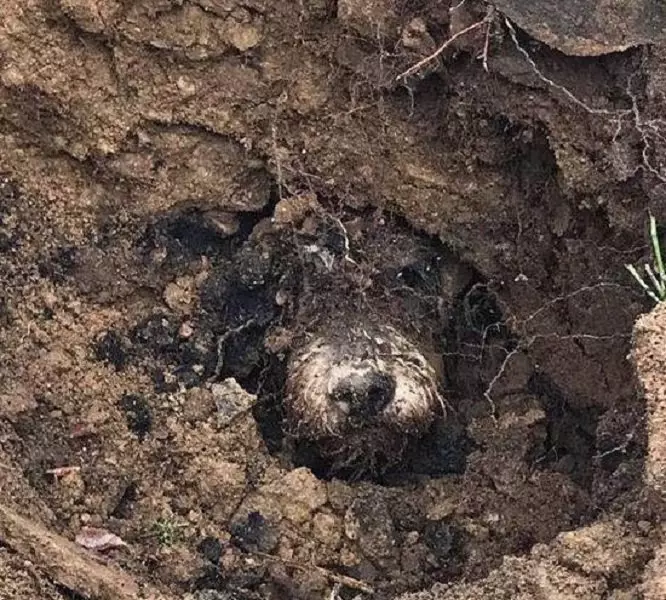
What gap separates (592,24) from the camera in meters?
2.13

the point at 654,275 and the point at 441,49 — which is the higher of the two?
the point at 441,49

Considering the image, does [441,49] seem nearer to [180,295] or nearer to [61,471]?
[180,295]

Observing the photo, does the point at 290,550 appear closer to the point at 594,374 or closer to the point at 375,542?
the point at 375,542

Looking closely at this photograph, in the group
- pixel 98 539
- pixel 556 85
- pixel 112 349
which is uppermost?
pixel 556 85

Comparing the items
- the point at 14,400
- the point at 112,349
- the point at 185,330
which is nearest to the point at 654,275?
the point at 185,330

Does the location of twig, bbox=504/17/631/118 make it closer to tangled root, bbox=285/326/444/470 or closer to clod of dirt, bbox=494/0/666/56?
clod of dirt, bbox=494/0/666/56

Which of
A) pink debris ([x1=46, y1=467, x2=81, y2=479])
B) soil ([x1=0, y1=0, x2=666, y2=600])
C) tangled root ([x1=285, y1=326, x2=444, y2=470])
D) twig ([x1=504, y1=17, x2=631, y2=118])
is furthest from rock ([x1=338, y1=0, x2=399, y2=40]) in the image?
pink debris ([x1=46, y1=467, x2=81, y2=479])

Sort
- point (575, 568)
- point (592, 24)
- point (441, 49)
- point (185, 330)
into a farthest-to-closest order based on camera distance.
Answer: point (185, 330) → point (441, 49) → point (592, 24) → point (575, 568)

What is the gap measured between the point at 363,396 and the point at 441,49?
72cm

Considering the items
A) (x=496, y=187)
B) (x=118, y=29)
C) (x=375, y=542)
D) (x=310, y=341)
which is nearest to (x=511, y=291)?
(x=496, y=187)

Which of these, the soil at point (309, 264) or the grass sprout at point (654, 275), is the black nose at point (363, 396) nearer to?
the soil at point (309, 264)

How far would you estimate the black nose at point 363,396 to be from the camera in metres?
2.33

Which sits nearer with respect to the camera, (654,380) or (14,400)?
(654,380)

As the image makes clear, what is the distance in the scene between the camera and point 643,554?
174 centimetres
